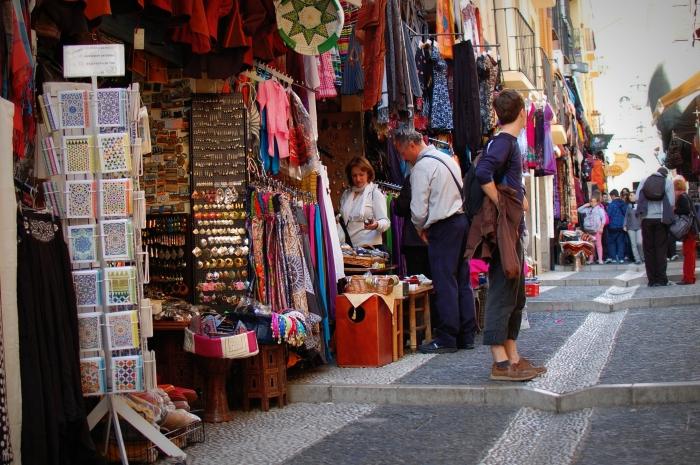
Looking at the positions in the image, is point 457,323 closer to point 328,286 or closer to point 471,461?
point 328,286

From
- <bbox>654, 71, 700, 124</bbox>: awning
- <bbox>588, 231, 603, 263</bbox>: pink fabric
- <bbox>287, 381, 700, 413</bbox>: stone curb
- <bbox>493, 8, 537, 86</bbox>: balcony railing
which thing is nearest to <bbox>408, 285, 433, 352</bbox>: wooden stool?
<bbox>287, 381, 700, 413</bbox>: stone curb

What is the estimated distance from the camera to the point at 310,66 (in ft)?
31.7

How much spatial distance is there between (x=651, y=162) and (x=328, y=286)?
49634mm

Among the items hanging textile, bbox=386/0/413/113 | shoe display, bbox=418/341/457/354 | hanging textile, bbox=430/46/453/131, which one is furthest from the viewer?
hanging textile, bbox=430/46/453/131

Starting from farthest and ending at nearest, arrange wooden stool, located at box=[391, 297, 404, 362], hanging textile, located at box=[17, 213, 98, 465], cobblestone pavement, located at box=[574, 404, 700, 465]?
wooden stool, located at box=[391, 297, 404, 362] < cobblestone pavement, located at box=[574, 404, 700, 465] < hanging textile, located at box=[17, 213, 98, 465]

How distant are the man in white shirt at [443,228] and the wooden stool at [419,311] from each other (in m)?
0.34

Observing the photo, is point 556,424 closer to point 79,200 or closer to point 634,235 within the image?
point 79,200

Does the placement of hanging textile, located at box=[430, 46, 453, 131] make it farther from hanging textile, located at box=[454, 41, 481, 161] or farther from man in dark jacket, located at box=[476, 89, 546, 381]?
man in dark jacket, located at box=[476, 89, 546, 381]

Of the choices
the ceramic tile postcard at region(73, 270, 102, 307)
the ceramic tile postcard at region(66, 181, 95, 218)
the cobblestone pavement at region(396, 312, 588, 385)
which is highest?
the ceramic tile postcard at region(66, 181, 95, 218)

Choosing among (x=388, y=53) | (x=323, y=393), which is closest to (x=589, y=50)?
(x=388, y=53)

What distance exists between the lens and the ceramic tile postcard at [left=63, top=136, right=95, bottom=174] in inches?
216

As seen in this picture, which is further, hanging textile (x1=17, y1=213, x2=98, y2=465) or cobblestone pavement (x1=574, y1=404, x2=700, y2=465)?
cobblestone pavement (x1=574, y1=404, x2=700, y2=465)

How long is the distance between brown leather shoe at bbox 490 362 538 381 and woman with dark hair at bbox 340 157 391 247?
3055 mm

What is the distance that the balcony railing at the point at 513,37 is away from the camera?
22734mm
